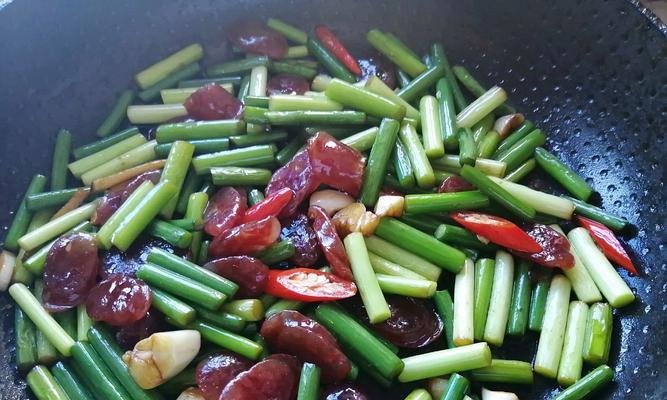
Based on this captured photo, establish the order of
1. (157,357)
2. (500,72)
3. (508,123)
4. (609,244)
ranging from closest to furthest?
(157,357), (609,244), (508,123), (500,72)

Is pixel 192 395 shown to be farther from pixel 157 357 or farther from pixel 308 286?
pixel 308 286

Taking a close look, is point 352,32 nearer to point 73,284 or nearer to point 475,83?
point 475,83

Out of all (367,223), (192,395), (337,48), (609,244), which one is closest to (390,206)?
(367,223)

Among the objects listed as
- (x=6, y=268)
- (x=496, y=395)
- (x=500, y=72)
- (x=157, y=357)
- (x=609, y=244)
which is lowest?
(x=496, y=395)

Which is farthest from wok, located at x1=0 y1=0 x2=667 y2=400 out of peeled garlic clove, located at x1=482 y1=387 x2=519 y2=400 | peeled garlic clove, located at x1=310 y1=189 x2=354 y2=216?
peeled garlic clove, located at x1=310 y1=189 x2=354 y2=216

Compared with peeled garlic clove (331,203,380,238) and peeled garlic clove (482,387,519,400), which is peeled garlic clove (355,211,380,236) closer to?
peeled garlic clove (331,203,380,238)

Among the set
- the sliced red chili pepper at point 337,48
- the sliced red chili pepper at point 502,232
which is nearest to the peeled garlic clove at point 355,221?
the sliced red chili pepper at point 502,232
